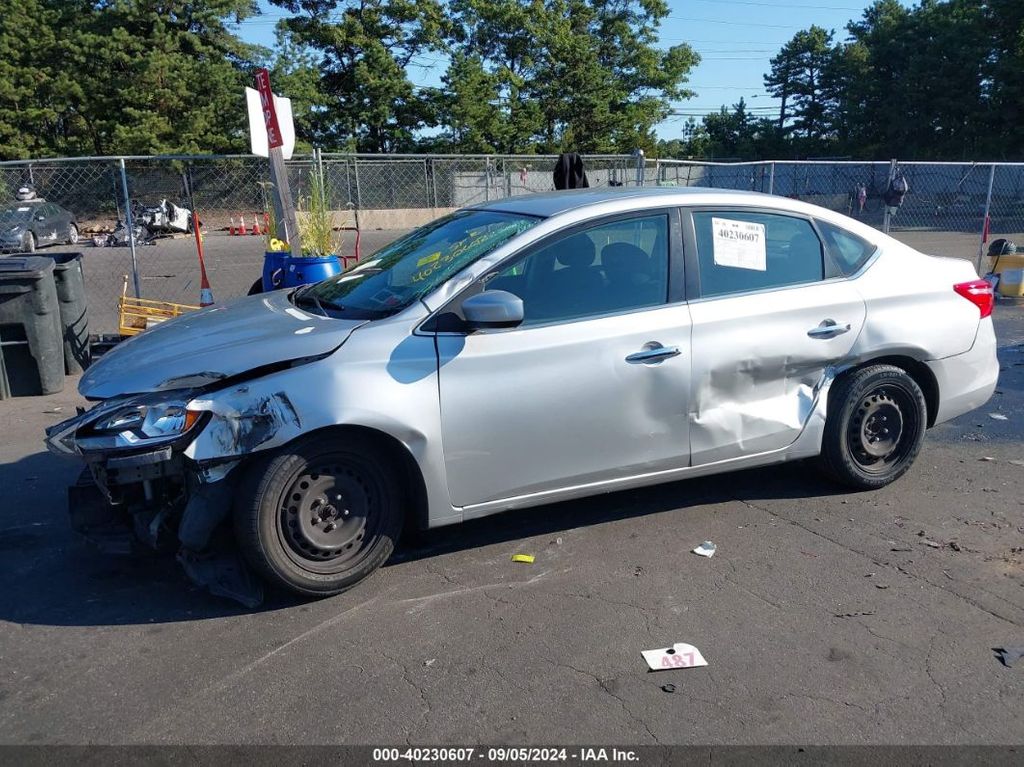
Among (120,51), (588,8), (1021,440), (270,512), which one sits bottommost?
(1021,440)

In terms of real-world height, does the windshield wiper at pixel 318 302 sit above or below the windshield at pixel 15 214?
above

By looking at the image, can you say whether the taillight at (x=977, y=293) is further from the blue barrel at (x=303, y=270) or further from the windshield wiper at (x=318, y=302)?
the blue barrel at (x=303, y=270)

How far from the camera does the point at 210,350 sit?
12.6 feet

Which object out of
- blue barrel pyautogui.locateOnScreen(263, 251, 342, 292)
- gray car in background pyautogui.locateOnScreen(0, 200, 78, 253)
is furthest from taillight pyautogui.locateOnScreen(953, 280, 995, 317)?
gray car in background pyautogui.locateOnScreen(0, 200, 78, 253)

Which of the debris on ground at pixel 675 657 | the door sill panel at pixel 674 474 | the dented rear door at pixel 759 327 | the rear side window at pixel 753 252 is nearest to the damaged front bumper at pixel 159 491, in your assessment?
the door sill panel at pixel 674 474

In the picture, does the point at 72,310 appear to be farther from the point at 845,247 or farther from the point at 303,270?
the point at 845,247

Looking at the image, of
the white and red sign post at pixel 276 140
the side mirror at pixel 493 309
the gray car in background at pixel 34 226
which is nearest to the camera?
the side mirror at pixel 493 309

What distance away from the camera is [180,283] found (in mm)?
15742

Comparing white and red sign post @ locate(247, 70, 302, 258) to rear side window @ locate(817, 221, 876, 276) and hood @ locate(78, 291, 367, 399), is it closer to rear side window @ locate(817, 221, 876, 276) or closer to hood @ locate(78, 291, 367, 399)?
hood @ locate(78, 291, 367, 399)

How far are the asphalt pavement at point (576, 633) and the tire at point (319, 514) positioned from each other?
171 millimetres

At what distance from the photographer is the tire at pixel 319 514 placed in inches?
144

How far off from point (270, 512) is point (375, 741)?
1155 mm

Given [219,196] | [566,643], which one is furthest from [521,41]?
[566,643]

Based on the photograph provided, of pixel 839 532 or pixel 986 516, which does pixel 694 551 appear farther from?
pixel 986 516
